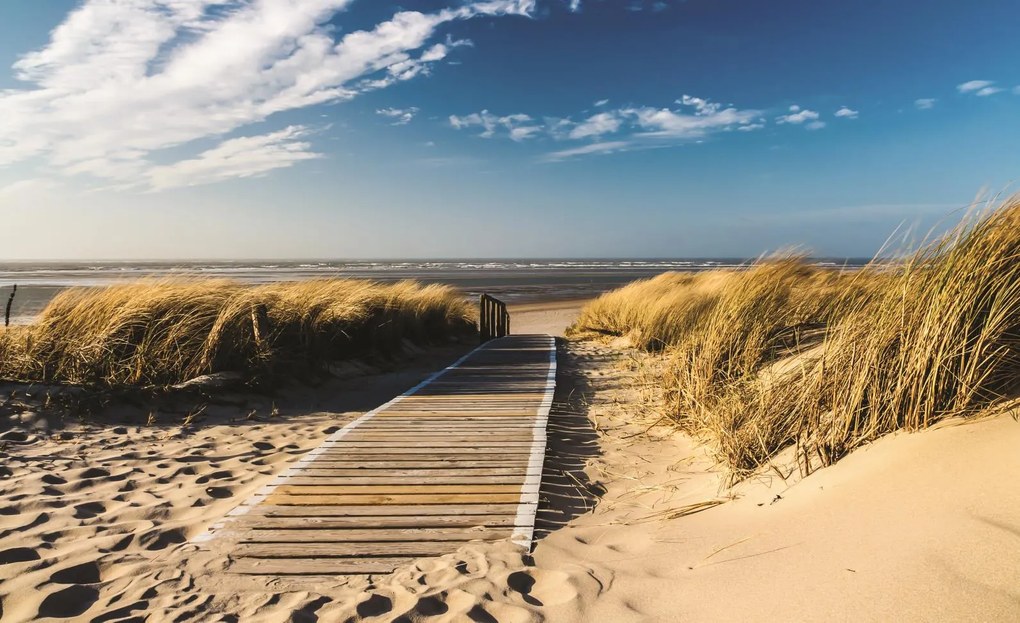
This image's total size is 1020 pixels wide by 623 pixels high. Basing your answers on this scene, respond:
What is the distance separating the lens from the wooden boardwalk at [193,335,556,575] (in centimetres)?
269

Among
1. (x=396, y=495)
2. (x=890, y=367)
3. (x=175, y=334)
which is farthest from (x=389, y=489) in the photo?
(x=175, y=334)

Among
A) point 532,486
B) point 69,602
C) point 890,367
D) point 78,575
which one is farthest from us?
point 532,486

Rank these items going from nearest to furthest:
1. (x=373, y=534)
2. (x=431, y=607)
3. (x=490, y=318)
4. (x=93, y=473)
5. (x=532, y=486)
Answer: (x=431, y=607), (x=373, y=534), (x=532, y=486), (x=93, y=473), (x=490, y=318)

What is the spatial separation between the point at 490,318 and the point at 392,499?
10715 mm

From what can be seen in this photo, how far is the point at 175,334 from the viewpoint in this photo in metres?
6.15

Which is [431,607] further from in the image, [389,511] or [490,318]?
[490,318]

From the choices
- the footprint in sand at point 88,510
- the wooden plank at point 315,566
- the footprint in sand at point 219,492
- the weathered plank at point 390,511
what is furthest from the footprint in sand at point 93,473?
the wooden plank at point 315,566

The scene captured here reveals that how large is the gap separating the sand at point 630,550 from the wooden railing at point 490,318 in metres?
9.34

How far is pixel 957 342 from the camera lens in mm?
2768

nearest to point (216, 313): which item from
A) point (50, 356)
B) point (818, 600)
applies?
point (50, 356)

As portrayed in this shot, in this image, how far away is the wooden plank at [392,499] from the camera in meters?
3.21

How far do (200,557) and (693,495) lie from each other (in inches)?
98.3

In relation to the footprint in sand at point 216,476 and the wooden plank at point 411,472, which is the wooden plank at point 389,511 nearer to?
the wooden plank at point 411,472

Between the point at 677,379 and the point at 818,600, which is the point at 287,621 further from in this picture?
the point at 677,379
